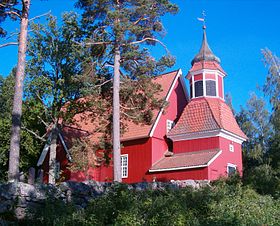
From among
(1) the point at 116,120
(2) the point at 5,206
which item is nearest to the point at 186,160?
(1) the point at 116,120

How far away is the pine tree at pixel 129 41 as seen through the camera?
843 inches

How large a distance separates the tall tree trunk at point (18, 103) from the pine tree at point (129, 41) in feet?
15.9

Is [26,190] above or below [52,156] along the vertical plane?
below

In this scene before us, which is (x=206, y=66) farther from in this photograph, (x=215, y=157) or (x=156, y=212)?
(x=156, y=212)

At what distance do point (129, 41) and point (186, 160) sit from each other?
29.3 feet

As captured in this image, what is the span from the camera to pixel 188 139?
28188mm

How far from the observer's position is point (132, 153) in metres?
28.9

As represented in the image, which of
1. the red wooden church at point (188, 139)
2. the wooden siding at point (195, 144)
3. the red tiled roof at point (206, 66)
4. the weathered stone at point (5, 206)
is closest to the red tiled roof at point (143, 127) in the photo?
the red wooden church at point (188, 139)

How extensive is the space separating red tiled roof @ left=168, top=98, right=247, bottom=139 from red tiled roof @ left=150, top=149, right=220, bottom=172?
5.04 ft

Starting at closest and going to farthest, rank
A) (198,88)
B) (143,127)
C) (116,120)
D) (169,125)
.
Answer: (116,120)
(143,127)
(169,125)
(198,88)

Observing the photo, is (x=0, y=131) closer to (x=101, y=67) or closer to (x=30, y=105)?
(x=30, y=105)

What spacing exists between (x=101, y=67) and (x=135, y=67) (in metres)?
1.90

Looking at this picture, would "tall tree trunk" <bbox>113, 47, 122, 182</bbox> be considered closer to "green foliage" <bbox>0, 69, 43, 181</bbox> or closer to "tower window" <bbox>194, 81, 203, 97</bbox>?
"green foliage" <bbox>0, 69, 43, 181</bbox>

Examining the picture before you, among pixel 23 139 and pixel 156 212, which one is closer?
pixel 156 212
